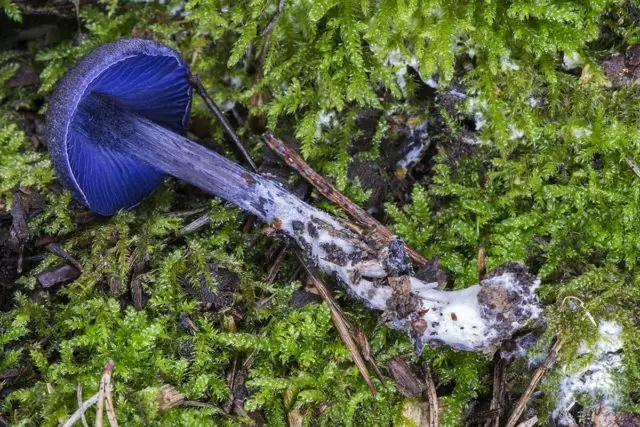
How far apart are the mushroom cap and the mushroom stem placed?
7 centimetres

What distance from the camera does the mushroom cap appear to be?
2.07 meters

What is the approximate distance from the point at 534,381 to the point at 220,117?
1639 millimetres

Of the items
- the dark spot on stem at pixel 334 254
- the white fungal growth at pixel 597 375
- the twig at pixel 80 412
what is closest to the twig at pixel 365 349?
the dark spot on stem at pixel 334 254

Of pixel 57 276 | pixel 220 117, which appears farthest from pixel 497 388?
pixel 57 276

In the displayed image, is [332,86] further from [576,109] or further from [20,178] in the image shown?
[20,178]

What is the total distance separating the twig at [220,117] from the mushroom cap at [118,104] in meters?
0.04

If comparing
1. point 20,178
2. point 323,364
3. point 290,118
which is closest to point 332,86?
point 290,118

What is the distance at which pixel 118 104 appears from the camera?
245cm

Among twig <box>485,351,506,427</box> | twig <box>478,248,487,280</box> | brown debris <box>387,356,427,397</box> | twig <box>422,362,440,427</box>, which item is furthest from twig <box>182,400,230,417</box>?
twig <box>478,248,487,280</box>

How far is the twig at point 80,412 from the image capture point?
75.8 inches

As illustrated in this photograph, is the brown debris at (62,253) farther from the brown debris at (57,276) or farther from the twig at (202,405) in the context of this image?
the twig at (202,405)

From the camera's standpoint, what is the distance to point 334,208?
2475mm

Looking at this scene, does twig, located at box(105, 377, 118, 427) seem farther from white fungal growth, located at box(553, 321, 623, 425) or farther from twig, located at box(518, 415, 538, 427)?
white fungal growth, located at box(553, 321, 623, 425)

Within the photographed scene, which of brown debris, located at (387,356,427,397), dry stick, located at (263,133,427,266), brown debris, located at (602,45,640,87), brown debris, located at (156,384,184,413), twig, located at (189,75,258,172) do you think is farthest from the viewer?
twig, located at (189,75,258,172)
